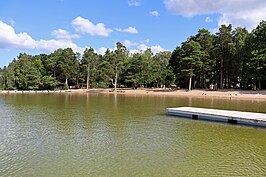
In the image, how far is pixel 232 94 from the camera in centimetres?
4469

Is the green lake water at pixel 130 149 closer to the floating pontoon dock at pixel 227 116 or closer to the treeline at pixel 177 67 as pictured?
the floating pontoon dock at pixel 227 116

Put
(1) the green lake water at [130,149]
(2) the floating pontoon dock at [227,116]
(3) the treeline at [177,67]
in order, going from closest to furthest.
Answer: (1) the green lake water at [130,149] < (2) the floating pontoon dock at [227,116] < (3) the treeline at [177,67]

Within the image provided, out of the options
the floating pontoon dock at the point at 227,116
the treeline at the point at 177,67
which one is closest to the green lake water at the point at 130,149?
→ the floating pontoon dock at the point at 227,116

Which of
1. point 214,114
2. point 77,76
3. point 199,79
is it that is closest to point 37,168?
point 214,114

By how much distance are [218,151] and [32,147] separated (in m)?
7.56

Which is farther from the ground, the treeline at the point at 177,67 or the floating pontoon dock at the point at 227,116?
the treeline at the point at 177,67

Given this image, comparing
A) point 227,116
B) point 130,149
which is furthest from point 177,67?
point 130,149

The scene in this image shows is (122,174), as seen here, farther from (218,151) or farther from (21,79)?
(21,79)

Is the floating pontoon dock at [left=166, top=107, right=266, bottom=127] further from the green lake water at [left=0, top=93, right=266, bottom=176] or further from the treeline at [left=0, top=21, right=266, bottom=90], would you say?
the treeline at [left=0, top=21, right=266, bottom=90]

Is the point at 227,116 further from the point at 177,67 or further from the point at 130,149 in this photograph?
the point at 177,67

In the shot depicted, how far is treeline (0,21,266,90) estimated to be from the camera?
49.8 metres

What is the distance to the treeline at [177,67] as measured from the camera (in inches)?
1962

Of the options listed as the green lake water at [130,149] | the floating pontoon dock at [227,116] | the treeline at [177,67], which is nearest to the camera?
the green lake water at [130,149]

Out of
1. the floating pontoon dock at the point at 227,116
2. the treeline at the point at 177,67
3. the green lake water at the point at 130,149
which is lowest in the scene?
the green lake water at the point at 130,149
